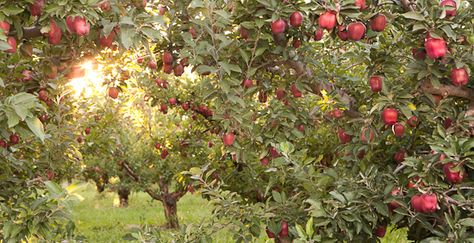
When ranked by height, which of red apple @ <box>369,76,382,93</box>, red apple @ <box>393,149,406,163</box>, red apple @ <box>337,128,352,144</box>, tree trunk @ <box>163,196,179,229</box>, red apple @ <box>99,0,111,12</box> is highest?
red apple @ <box>99,0,111,12</box>

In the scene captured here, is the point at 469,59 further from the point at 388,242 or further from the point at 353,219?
the point at 388,242

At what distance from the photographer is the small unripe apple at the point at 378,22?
10.1 feet

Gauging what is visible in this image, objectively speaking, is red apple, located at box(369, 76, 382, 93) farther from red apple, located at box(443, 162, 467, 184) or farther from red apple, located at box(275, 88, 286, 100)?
red apple, located at box(275, 88, 286, 100)

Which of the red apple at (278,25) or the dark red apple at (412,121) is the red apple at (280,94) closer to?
the red apple at (278,25)

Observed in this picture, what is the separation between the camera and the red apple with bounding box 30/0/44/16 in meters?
2.52

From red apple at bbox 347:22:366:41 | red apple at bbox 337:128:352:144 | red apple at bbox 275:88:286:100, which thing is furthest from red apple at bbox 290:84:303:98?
red apple at bbox 347:22:366:41

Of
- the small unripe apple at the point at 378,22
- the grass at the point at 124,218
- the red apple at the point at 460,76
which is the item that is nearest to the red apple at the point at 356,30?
the small unripe apple at the point at 378,22

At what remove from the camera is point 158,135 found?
10938 millimetres

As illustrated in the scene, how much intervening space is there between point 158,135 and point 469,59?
8536 mm

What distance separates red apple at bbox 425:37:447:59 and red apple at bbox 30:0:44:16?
195 cm

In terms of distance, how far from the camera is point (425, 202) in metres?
2.72

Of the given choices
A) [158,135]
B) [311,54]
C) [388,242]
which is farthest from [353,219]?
[158,135]

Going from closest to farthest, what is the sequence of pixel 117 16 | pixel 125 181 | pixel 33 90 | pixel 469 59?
pixel 117 16 < pixel 469 59 < pixel 33 90 < pixel 125 181

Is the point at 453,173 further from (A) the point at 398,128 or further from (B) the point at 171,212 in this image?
(B) the point at 171,212
